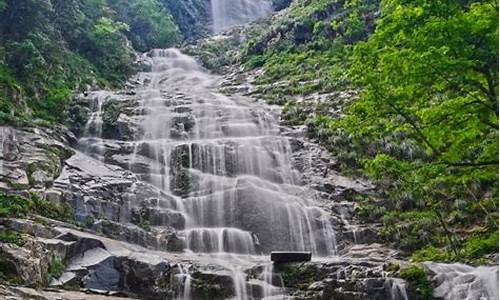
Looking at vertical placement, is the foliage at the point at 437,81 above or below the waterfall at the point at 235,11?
below

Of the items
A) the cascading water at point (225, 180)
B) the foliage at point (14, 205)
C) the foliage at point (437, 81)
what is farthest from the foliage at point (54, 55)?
the foliage at point (437, 81)

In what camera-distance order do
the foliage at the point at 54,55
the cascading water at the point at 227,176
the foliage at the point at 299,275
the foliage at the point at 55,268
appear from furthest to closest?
the foliage at the point at 54,55
the cascading water at the point at 227,176
the foliage at the point at 299,275
the foliage at the point at 55,268

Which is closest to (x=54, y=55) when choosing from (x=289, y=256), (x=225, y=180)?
(x=225, y=180)

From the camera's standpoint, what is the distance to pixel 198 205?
1794 cm

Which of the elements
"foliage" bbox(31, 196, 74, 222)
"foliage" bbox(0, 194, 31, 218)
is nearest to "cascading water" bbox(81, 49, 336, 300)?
"foliage" bbox(31, 196, 74, 222)

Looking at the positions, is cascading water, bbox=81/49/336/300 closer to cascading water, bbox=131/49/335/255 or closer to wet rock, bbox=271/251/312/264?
cascading water, bbox=131/49/335/255

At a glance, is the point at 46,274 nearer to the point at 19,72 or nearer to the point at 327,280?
the point at 327,280

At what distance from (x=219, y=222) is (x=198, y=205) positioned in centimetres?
106

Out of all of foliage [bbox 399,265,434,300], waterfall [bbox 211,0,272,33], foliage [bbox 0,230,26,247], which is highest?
waterfall [bbox 211,0,272,33]

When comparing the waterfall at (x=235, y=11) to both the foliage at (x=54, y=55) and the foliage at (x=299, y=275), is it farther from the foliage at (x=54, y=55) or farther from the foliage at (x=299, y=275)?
the foliage at (x=299, y=275)

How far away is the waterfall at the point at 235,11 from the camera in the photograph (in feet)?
184

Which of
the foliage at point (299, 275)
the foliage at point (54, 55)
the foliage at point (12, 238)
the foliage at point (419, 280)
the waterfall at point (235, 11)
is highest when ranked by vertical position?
the waterfall at point (235, 11)

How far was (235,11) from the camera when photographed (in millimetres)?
57625

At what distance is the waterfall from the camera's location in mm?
55938
